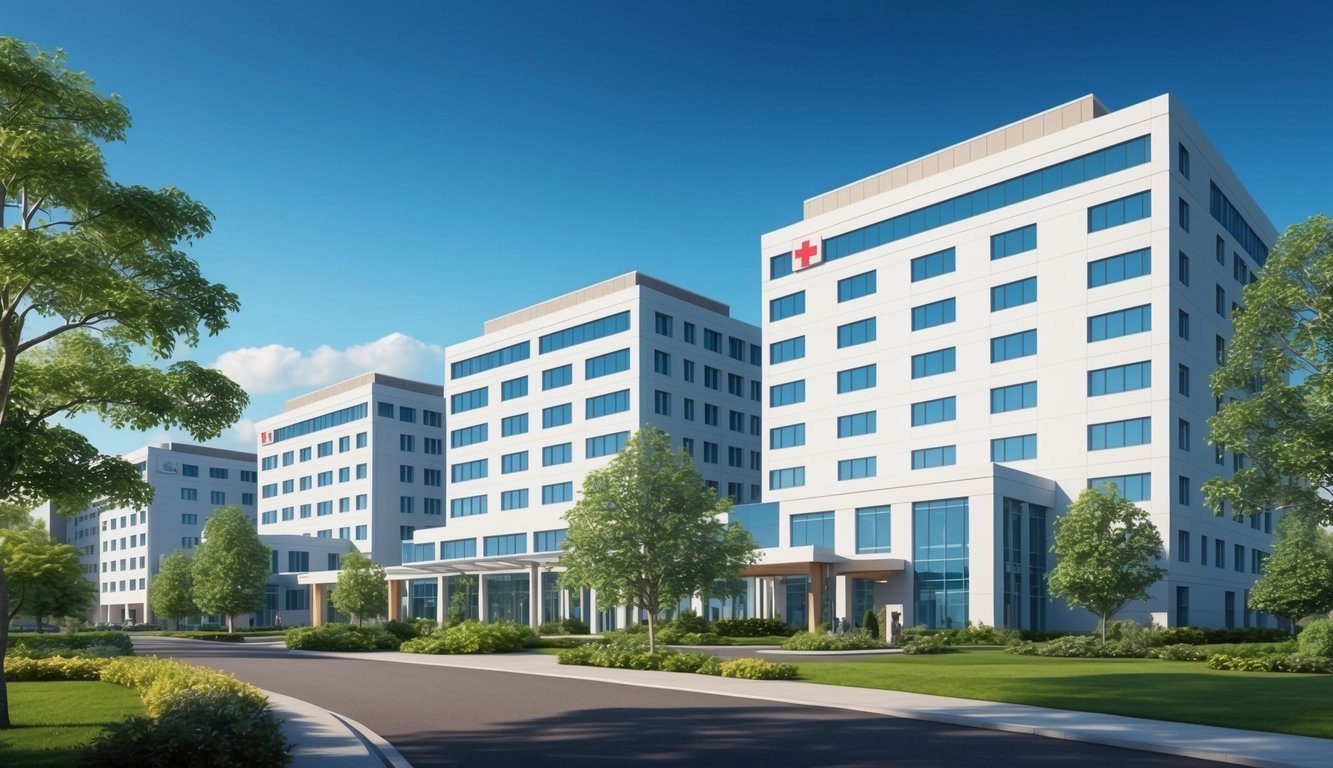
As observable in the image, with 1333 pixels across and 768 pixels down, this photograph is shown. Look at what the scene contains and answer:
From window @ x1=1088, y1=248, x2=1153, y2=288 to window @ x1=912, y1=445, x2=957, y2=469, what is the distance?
36.8 ft

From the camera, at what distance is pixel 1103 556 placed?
43312 mm

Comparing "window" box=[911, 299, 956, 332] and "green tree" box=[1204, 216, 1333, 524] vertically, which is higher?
"window" box=[911, 299, 956, 332]

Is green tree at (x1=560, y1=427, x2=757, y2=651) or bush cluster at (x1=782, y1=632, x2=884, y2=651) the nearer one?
green tree at (x1=560, y1=427, x2=757, y2=651)

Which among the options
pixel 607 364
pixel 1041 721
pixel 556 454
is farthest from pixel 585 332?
pixel 1041 721

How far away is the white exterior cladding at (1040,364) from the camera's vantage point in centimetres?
5241

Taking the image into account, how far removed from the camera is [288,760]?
13617 millimetres

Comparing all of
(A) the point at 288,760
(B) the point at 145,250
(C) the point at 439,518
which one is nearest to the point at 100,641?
(B) the point at 145,250

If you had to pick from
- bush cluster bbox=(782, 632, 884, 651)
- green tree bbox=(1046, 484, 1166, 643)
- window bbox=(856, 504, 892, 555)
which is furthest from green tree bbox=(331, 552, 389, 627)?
green tree bbox=(1046, 484, 1166, 643)

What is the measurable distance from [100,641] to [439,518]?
67.4 meters

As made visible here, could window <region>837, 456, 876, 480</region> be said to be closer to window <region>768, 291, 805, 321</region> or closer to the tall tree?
window <region>768, 291, 805, 321</region>

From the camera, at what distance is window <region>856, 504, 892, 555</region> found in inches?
2228

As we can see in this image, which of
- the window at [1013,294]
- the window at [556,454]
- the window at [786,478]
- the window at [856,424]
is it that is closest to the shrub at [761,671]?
the window at [1013,294]

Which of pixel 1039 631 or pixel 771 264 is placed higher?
pixel 771 264

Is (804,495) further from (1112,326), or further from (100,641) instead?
(100,641)
